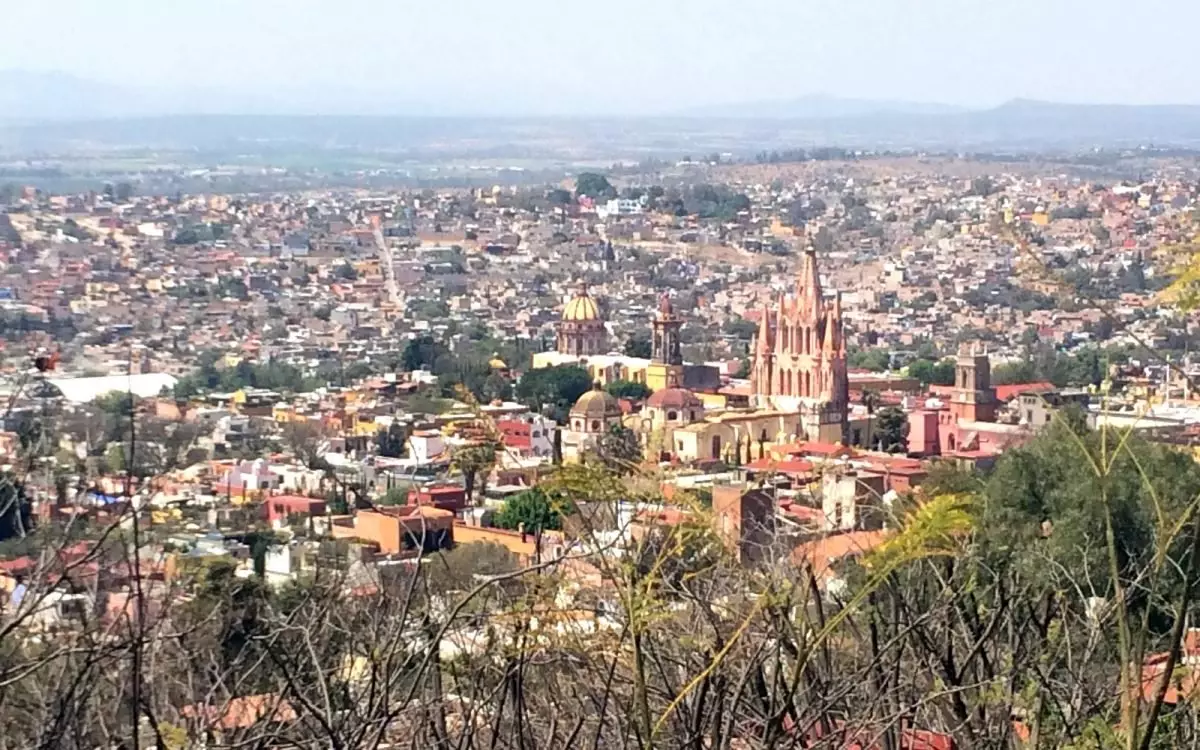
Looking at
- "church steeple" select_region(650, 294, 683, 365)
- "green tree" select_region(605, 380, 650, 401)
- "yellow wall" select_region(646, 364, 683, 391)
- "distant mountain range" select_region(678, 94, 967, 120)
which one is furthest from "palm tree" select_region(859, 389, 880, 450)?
"distant mountain range" select_region(678, 94, 967, 120)

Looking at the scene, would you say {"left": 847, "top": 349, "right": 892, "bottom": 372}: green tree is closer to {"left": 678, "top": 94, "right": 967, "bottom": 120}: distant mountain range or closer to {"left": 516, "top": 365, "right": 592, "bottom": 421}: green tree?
{"left": 516, "top": 365, "right": 592, "bottom": 421}: green tree

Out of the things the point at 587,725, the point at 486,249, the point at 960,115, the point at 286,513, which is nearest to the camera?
the point at 587,725

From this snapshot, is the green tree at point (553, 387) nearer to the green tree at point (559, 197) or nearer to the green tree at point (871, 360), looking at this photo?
the green tree at point (871, 360)

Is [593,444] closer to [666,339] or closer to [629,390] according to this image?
[629,390]

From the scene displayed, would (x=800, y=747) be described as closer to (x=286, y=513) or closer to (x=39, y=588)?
(x=39, y=588)

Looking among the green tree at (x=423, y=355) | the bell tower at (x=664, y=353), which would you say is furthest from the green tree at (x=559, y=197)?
the bell tower at (x=664, y=353)

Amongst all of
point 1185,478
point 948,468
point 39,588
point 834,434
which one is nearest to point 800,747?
point 39,588

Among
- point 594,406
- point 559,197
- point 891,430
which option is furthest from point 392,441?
point 559,197
